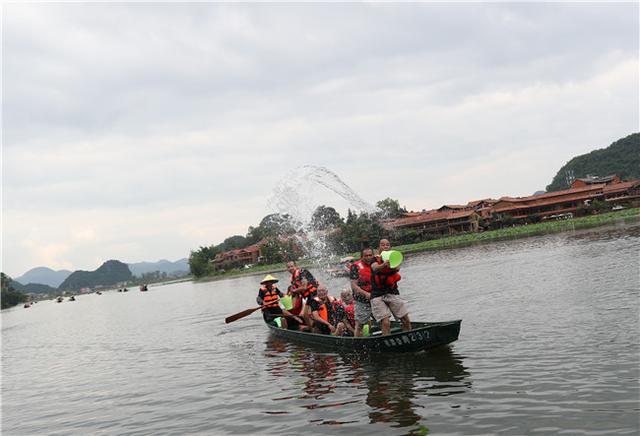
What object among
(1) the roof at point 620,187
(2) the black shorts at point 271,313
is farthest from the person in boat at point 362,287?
(1) the roof at point 620,187

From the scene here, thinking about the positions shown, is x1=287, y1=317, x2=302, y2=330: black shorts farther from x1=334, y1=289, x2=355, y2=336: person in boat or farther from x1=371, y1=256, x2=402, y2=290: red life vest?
x1=371, y1=256, x2=402, y2=290: red life vest

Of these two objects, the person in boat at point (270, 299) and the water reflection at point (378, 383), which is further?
the person in boat at point (270, 299)

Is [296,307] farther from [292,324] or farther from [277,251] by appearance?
A: [277,251]

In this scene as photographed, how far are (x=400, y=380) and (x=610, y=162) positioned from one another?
160 metres

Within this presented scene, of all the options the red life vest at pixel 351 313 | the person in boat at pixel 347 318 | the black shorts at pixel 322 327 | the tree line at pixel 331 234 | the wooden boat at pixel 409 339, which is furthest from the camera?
the tree line at pixel 331 234

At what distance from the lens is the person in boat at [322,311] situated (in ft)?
54.3

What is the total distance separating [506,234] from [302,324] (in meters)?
69.4

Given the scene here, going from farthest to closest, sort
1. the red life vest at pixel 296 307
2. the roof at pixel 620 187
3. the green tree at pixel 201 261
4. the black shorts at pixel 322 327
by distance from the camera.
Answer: the green tree at pixel 201 261
the roof at pixel 620 187
the red life vest at pixel 296 307
the black shorts at pixel 322 327

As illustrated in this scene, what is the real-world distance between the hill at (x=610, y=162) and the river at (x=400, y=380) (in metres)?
138

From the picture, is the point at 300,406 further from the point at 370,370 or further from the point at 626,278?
the point at 626,278

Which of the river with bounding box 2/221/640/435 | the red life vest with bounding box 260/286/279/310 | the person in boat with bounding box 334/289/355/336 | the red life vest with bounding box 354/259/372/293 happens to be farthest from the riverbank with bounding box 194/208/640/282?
the red life vest with bounding box 354/259/372/293

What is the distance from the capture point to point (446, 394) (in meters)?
9.90

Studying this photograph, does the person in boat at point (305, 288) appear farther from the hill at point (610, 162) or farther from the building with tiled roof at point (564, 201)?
the hill at point (610, 162)

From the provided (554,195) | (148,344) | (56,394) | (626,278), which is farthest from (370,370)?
(554,195)
